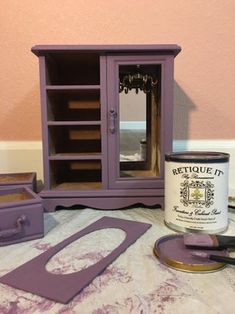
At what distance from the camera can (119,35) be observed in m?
0.76

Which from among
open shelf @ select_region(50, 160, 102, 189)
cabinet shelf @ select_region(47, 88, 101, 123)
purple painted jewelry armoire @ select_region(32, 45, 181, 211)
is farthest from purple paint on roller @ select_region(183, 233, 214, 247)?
cabinet shelf @ select_region(47, 88, 101, 123)

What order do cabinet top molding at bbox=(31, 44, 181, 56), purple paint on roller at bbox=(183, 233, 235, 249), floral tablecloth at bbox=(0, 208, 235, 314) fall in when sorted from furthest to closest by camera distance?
cabinet top molding at bbox=(31, 44, 181, 56) → purple paint on roller at bbox=(183, 233, 235, 249) → floral tablecloth at bbox=(0, 208, 235, 314)

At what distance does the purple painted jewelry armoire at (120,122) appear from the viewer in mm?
587

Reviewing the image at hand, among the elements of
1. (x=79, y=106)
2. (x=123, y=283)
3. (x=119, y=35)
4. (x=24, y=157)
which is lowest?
(x=123, y=283)

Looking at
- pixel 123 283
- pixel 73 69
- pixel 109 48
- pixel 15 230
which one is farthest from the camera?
pixel 73 69

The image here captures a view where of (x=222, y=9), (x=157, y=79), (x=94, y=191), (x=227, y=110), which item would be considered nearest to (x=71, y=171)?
(x=94, y=191)

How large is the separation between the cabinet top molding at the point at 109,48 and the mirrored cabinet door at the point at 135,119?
0.05 ft

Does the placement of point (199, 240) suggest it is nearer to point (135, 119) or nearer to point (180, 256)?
point (180, 256)

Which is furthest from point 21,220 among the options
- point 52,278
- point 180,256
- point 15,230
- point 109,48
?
point 109,48

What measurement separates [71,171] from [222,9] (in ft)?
1.91

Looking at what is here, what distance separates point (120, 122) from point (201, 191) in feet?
0.75

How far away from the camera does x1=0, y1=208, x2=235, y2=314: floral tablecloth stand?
31 centimetres

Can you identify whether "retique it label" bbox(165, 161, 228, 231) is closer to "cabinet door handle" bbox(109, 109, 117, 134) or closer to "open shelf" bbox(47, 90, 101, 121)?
"cabinet door handle" bbox(109, 109, 117, 134)

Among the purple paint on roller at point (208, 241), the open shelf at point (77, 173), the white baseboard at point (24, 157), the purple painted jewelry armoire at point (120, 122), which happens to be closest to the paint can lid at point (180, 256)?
the purple paint on roller at point (208, 241)
